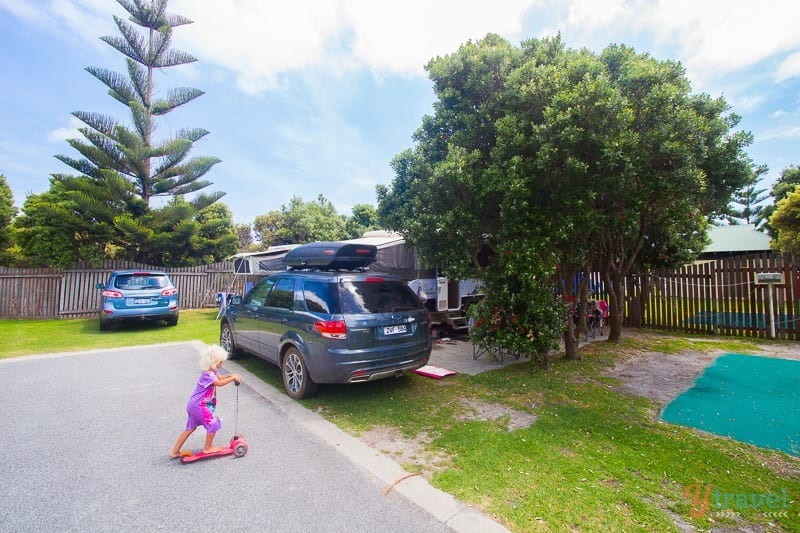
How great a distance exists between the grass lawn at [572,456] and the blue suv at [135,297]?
20.8 feet

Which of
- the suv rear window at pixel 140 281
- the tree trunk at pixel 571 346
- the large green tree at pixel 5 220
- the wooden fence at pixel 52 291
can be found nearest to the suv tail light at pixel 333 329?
the tree trunk at pixel 571 346

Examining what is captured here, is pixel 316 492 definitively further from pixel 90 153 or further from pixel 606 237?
pixel 90 153

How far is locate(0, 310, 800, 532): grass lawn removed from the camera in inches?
101

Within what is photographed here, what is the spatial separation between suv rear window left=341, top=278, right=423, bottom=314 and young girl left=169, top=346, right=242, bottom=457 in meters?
1.48

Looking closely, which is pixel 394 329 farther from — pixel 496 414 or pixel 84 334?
pixel 84 334

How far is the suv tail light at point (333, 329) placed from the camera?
14.2 feet

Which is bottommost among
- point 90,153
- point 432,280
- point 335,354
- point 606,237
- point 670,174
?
point 335,354

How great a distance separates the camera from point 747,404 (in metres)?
4.64

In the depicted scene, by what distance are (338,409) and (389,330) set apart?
1.10m

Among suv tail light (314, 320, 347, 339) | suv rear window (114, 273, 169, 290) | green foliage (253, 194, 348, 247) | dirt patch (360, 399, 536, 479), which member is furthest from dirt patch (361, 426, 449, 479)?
green foliage (253, 194, 348, 247)

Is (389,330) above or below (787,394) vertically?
above

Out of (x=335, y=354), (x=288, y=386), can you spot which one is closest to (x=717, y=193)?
(x=335, y=354)

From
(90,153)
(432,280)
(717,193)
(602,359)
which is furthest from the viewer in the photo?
(90,153)

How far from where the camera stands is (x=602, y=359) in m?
6.85
